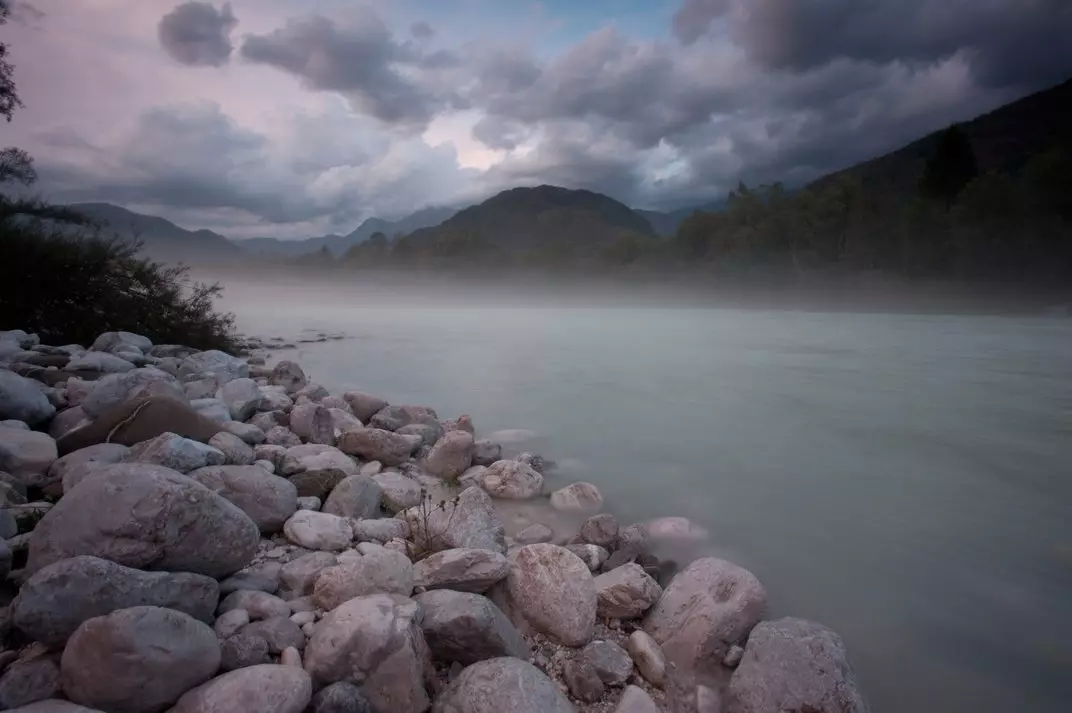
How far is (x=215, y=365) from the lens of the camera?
1054cm

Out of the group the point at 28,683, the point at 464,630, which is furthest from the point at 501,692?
the point at 28,683

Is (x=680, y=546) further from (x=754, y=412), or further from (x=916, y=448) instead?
(x=754, y=412)

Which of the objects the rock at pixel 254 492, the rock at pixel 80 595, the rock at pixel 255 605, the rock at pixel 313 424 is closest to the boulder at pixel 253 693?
the rock at pixel 80 595

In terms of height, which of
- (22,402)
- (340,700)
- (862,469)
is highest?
(22,402)

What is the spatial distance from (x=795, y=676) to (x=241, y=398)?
6.32 m

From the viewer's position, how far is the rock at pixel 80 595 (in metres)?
2.39

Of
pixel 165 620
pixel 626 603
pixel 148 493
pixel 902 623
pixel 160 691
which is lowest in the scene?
pixel 902 623

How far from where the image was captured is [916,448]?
27.9 ft

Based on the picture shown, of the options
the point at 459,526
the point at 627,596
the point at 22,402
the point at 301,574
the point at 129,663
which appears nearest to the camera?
the point at 129,663

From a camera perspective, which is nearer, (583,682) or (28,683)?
(28,683)

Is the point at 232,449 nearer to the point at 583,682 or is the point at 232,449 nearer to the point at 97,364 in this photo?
the point at 583,682

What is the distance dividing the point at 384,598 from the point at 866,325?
32.8 meters

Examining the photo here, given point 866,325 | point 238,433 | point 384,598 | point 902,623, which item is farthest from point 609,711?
point 866,325

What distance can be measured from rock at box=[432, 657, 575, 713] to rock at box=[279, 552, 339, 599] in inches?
44.0
